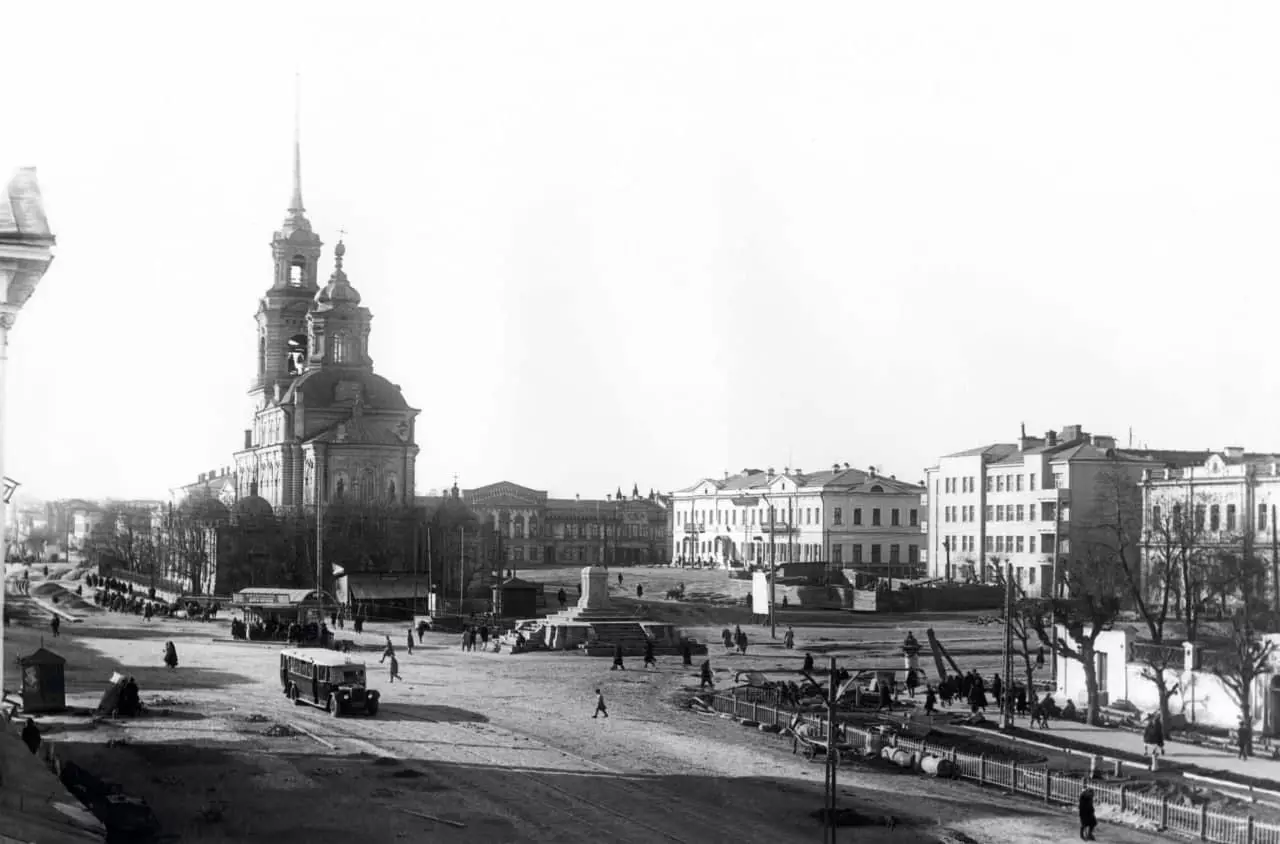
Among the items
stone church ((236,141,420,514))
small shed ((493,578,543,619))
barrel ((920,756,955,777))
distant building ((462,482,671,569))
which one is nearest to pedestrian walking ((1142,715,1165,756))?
barrel ((920,756,955,777))

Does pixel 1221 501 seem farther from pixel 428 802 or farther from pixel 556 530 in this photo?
pixel 556 530

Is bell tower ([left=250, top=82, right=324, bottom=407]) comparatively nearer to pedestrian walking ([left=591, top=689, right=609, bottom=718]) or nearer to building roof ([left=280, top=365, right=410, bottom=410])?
building roof ([left=280, top=365, right=410, bottom=410])

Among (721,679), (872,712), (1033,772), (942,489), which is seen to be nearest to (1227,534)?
(942,489)

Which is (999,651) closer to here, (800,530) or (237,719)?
(237,719)

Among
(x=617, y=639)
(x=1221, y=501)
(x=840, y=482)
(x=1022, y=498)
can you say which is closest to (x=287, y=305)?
(x=840, y=482)

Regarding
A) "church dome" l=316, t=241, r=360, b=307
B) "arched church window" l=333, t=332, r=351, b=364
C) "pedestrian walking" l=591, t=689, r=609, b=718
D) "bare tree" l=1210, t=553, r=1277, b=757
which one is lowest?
"pedestrian walking" l=591, t=689, r=609, b=718

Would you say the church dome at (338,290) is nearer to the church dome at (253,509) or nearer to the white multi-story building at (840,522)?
the church dome at (253,509)
